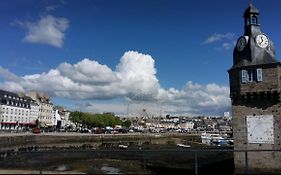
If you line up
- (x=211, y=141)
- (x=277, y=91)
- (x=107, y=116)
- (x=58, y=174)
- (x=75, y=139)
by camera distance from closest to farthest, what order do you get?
(x=58, y=174) → (x=277, y=91) → (x=75, y=139) → (x=211, y=141) → (x=107, y=116)

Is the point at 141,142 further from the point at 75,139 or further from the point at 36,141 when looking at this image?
the point at 36,141

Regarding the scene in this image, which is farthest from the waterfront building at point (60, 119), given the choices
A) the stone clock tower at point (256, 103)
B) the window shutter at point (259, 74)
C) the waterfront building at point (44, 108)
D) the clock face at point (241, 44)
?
the window shutter at point (259, 74)

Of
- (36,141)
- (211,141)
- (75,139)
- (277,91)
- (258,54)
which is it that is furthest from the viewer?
(211,141)

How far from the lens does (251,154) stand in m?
31.0

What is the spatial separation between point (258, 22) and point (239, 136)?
10.6 meters

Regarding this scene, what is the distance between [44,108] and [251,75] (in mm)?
121764

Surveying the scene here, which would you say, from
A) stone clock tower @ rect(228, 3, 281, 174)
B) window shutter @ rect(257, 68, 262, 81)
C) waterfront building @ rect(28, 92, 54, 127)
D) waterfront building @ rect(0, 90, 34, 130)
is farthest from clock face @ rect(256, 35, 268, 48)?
waterfront building @ rect(28, 92, 54, 127)

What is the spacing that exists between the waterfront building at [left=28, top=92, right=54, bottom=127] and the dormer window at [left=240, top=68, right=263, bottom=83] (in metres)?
115

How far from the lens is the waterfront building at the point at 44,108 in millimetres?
139500

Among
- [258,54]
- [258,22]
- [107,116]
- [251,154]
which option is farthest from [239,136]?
[107,116]

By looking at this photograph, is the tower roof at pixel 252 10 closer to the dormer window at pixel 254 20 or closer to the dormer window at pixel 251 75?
the dormer window at pixel 254 20

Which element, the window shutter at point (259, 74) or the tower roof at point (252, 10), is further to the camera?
the tower roof at point (252, 10)

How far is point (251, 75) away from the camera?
31.5m

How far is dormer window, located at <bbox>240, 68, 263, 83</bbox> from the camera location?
31094 mm
